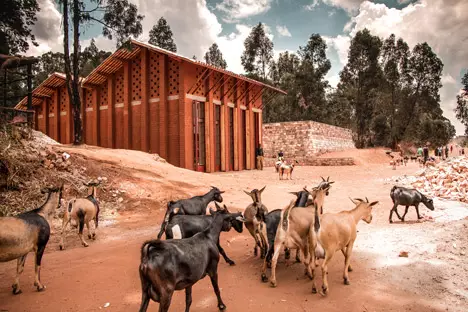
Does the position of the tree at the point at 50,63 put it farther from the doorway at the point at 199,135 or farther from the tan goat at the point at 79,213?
the tan goat at the point at 79,213

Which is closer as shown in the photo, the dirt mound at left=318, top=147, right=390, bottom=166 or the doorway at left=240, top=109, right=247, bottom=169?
the doorway at left=240, top=109, right=247, bottom=169

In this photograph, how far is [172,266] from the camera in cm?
338

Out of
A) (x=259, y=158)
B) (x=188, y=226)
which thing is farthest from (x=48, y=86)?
(x=188, y=226)

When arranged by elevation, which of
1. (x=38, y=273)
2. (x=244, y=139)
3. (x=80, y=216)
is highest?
(x=244, y=139)

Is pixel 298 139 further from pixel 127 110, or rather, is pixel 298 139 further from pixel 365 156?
pixel 127 110

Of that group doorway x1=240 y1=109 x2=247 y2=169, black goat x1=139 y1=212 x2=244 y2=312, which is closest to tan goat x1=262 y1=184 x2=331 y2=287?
black goat x1=139 y1=212 x2=244 y2=312

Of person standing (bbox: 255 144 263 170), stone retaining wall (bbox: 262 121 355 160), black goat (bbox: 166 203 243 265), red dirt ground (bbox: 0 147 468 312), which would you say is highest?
stone retaining wall (bbox: 262 121 355 160)

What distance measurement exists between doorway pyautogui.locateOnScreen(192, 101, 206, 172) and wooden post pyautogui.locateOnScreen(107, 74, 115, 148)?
6989 mm

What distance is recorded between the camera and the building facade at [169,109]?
65.4 feet

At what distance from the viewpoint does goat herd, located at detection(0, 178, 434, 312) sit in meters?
3.35

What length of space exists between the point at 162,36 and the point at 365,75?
28.9 meters

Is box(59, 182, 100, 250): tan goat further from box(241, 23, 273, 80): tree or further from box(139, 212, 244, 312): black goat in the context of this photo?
box(241, 23, 273, 80): tree

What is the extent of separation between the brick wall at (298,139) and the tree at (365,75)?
9.32m

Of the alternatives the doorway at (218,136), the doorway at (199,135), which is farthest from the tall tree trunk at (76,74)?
the doorway at (218,136)
